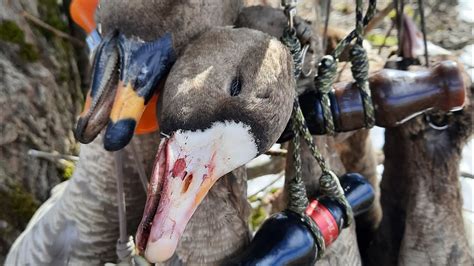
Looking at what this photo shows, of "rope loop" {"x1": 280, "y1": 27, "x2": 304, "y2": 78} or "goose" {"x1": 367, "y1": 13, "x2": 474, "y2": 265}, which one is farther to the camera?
"goose" {"x1": 367, "y1": 13, "x2": 474, "y2": 265}

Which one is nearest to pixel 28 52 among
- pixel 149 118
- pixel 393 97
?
pixel 149 118

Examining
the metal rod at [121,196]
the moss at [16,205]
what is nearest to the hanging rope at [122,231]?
the metal rod at [121,196]

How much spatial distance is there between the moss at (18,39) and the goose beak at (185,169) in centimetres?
75

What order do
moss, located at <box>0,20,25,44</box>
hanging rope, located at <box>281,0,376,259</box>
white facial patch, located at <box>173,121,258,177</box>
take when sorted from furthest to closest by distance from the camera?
moss, located at <box>0,20,25,44</box> < hanging rope, located at <box>281,0,376,259</box> < white facial patch, located at <box>173,121,258,177</box>

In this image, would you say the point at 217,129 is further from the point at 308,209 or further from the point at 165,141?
the point at 308,209

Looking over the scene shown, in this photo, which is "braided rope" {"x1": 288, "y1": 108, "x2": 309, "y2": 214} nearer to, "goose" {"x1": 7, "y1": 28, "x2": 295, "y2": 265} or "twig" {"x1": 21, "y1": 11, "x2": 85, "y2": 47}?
"goose" {"x1": 7, "y1": 28, "x2": 295, "y2": 265}

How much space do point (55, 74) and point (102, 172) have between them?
0.52 metres

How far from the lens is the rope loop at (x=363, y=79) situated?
59 centimetres

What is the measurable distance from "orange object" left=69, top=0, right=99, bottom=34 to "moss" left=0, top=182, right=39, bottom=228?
1.84 ft

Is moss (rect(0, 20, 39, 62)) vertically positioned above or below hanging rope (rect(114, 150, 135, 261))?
above

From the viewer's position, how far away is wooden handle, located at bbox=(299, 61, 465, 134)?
0.59 m

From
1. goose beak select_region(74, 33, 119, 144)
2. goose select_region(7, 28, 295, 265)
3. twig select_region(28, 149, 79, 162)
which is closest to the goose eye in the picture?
goose select_region(7, 28, 295, 265)

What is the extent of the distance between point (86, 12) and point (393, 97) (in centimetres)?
33

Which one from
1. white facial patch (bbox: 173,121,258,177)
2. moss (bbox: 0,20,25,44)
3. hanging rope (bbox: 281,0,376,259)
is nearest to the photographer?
white facial patch (bbox: 173,121,258,177)
